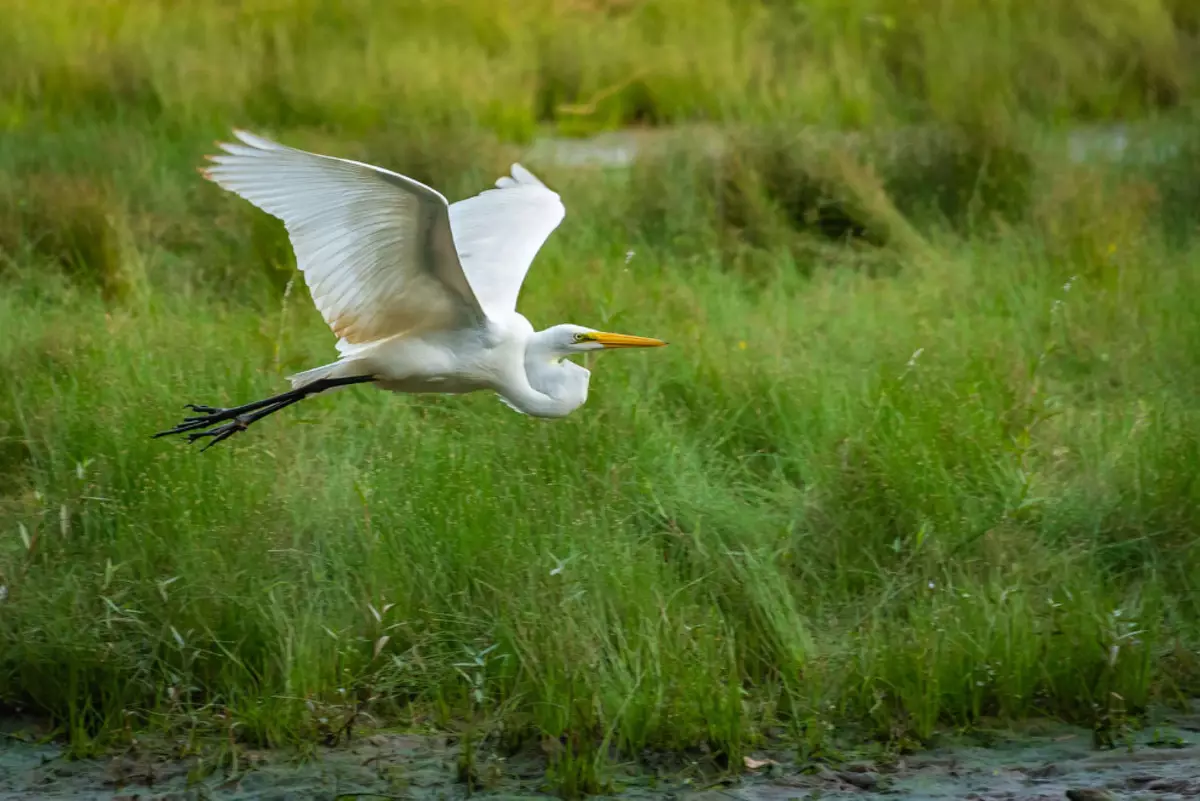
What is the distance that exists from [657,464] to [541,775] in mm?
1215

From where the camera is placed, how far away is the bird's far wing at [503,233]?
4.66m

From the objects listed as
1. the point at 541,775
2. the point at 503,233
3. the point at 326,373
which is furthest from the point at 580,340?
the point at 541,775

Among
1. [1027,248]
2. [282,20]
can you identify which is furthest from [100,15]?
[1027,248]

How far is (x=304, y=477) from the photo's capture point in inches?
184

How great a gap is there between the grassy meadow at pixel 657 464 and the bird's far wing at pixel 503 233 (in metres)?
0.52

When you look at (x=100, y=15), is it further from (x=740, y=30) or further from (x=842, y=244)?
(x=842, y=244)

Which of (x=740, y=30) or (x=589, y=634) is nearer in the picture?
(x=589, y=634)

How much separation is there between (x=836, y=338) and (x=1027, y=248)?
1362mm

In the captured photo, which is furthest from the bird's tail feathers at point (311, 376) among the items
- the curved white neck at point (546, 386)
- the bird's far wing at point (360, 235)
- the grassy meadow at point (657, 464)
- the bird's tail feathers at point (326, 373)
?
the curved white neck at point (546, 386)

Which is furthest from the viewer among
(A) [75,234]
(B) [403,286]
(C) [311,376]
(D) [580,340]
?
(A) [75,234]

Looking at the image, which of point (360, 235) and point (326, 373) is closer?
point (360, 235)

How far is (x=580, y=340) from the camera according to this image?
4.49 meters

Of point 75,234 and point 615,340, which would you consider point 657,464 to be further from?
point 75,234

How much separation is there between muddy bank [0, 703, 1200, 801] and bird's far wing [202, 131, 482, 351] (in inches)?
43.3
